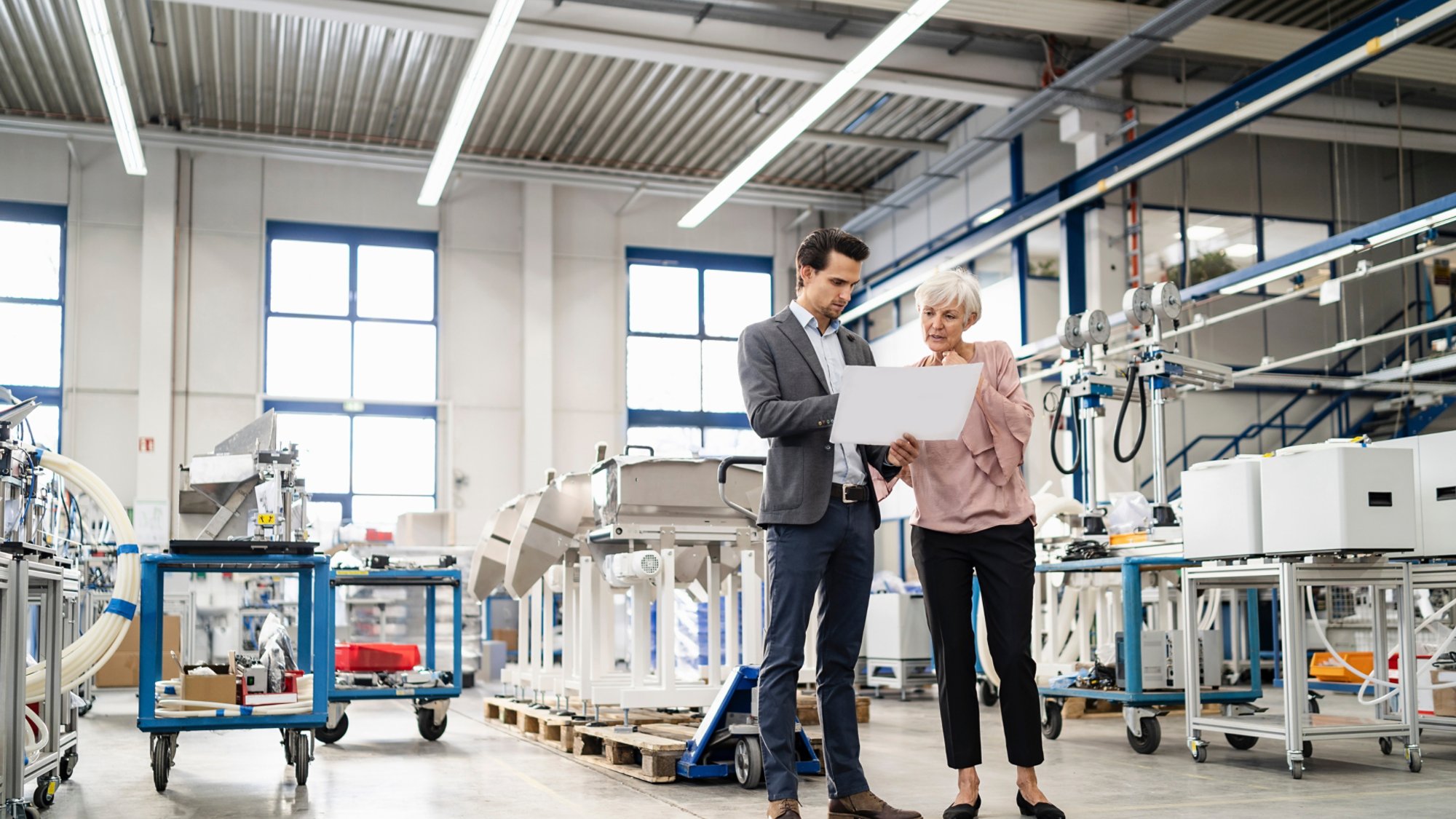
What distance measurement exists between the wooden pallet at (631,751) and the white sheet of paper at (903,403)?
70.4 inches

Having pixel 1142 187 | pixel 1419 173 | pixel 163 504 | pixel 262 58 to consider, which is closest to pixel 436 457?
pixel 163 504

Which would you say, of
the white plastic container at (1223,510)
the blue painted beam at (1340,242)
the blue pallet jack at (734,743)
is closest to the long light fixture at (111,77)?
the blue pallet jack at (734,743)

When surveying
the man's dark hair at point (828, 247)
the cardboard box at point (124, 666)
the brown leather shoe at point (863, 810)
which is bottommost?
the cardboard box at point (124, 666)

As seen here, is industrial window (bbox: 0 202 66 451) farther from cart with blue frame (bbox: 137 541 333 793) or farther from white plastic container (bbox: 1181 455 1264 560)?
white plastic container (bbox: 1181 455 1264 560)

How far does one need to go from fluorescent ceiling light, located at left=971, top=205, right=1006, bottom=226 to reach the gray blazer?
8.86 meters

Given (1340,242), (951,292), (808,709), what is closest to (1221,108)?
(1340,242)

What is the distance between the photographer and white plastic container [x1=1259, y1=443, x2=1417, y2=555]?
13.4 ft

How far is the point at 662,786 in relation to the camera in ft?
13.8

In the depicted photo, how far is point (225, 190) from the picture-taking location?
13062mm

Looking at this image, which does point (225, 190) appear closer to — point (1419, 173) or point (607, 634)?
point (607, 634)

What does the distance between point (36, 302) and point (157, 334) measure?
49.7 inches

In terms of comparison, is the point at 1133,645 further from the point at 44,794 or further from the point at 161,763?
the point at 44,794

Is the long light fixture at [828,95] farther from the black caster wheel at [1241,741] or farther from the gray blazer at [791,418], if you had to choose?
the gray blazer at [791,418]

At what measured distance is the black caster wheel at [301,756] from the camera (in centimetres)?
430
